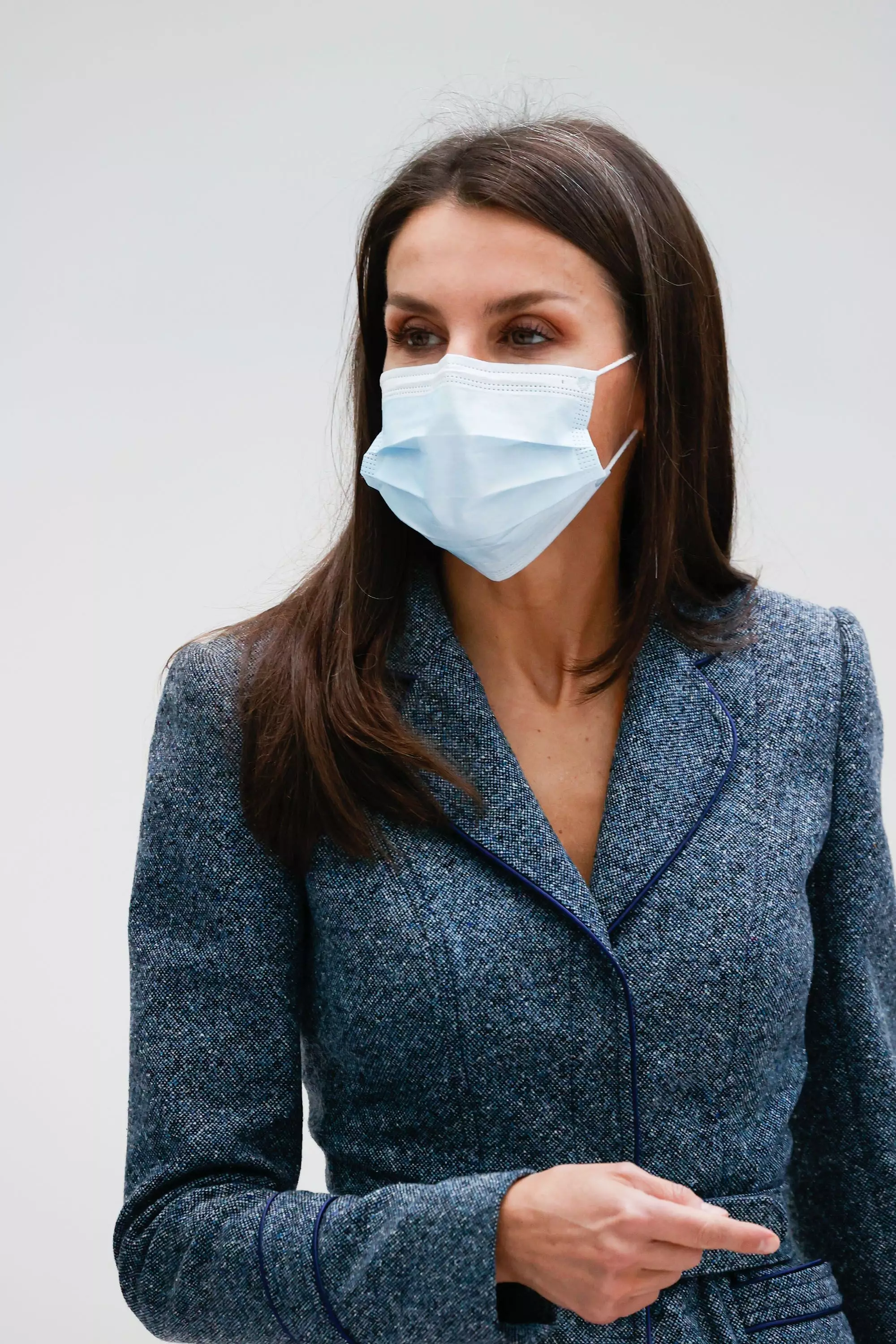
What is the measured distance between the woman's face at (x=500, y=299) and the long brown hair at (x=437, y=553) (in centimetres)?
2

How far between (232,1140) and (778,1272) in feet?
1.57

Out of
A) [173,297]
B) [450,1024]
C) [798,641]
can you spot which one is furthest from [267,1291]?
[173,297]

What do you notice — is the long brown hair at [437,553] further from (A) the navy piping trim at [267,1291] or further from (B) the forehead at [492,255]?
(A) the navy piping trim at [267,1291]

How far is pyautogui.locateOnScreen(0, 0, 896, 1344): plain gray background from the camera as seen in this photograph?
7.27 feet

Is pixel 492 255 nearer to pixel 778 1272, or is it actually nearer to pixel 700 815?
pixel 700 815

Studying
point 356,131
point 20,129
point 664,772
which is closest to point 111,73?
point 20,129

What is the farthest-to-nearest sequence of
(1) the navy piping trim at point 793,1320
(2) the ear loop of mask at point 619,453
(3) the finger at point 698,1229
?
(2) the ear loop of mask at point 619,453 < (1) the navy piping trim at point 793,1320 < (3) the finger at point 698,1229

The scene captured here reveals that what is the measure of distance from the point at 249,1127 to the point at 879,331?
1.76 m

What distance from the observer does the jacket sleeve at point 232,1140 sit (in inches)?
43.6

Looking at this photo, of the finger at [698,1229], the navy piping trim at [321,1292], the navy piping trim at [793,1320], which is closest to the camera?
the finger at [698,1229]

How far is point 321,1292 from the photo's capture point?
1125mm

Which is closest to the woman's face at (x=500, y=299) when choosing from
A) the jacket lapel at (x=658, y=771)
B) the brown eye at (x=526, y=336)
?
the brown eye at (x=526, y=336)

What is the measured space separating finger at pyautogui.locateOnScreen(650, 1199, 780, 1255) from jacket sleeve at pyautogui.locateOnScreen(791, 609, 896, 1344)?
40cm

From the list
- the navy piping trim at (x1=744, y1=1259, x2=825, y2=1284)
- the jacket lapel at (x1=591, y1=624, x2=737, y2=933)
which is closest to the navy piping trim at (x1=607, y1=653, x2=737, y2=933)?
the jacket lapel at (x1=591, y1=624, x2=737, y2=933)
